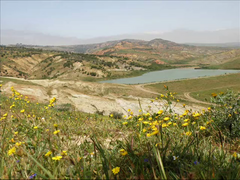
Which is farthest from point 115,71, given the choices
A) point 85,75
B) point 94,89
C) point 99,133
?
point 99,133

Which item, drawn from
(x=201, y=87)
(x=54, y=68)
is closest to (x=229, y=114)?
(x=201, y=87)

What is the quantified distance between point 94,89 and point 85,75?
50339 millimetres

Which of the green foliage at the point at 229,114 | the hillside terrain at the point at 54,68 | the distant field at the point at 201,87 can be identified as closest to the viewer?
the green foliage at the point at 229,114

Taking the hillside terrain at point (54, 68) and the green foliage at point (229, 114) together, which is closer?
the green foliage at point (229, 114)

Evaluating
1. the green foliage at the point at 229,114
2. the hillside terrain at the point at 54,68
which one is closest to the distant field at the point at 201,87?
the green foliage at the point at 229,114

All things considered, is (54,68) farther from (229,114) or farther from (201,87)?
(229,114)

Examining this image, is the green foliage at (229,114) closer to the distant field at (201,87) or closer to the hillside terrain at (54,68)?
the distant field at (201,87)

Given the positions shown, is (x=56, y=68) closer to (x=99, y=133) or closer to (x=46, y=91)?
(x=46, y=91)

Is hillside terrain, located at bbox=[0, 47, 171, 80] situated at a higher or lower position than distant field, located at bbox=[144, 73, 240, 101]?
higher

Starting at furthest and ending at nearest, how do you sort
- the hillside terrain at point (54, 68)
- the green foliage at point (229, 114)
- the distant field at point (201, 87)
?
the hillside terrain at point (54, 68) < the distant field at point (201, 87) < the green foliage at point (229, 114)

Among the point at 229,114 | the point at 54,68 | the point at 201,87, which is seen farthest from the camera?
the point at 54,68

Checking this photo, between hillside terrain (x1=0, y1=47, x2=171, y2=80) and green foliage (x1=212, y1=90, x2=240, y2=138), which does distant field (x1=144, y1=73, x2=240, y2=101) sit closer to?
green foliage (x1=212, y1=90, x2=240, y2=138)

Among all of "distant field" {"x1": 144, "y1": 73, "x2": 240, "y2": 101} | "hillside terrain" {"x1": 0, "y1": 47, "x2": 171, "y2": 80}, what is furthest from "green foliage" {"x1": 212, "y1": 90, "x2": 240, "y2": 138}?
"hillside terrain" {"x1": 0, "y1": 47, "x2": 171, "y2": 80}

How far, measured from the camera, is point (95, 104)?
870 inches
